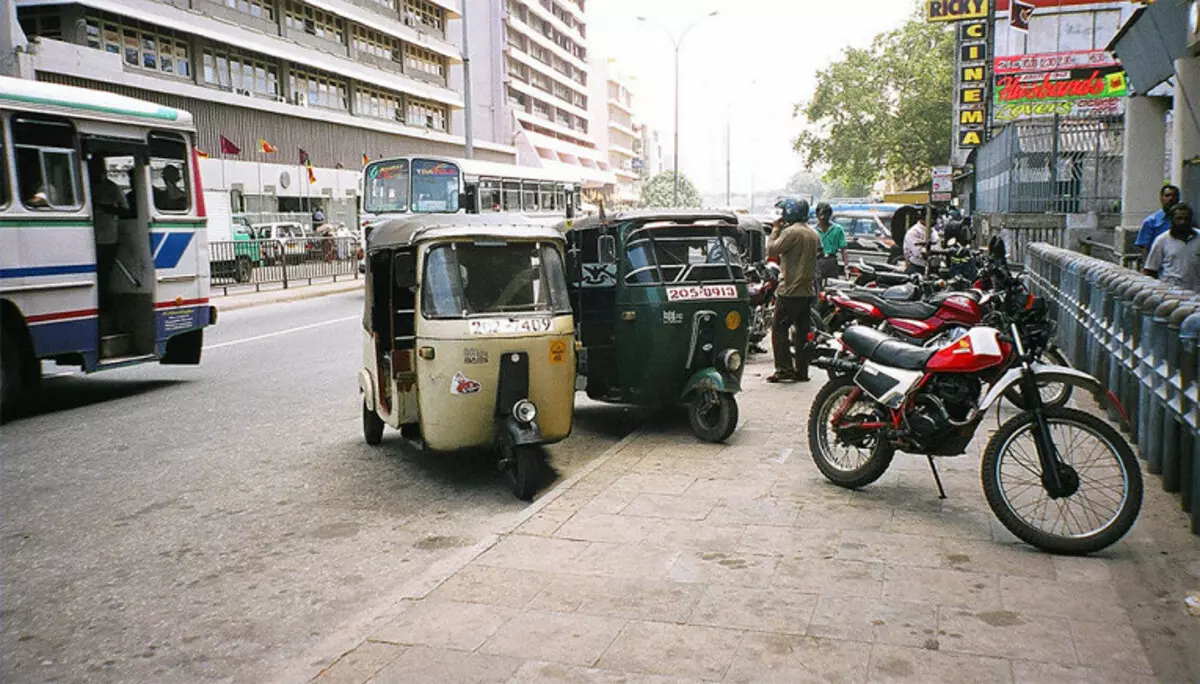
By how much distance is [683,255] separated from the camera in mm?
8602

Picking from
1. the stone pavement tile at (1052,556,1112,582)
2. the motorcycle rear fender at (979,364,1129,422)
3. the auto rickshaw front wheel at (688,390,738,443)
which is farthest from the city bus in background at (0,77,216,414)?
the stone pavement tile at (1052,556,1112,582)

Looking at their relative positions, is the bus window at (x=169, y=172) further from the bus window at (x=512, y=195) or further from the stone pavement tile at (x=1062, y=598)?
the bus window at (x=512, y=195)

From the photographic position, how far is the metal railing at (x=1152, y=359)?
5160 mm

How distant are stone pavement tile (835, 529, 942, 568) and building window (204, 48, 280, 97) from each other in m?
37.4

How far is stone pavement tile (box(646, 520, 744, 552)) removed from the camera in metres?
5.28

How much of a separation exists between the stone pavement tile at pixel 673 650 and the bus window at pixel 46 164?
8077mm

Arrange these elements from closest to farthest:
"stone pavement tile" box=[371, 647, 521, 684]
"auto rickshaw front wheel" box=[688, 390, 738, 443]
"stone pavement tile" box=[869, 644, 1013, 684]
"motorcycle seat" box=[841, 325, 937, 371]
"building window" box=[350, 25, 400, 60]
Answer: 1. "stone pavement tile" box=[869, 644, 1013, 684]
2. "stone pavement tile" box=[371, 647, 521, 684]
3. "motorcycle seat" box=[841, 325, 937, 371]
4. "auto rickshaw front wheel" box=[688, 390, 738, 443]
5. "building window" box=[350, 25, 400, 60]

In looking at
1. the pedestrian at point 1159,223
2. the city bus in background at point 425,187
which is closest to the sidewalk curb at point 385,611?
the pedestrian at point 1159,223

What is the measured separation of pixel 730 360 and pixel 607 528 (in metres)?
2.94

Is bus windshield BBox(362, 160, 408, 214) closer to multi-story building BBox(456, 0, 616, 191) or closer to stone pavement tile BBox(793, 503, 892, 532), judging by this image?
stone pavement tile BBox(793, 503, 892, 532)

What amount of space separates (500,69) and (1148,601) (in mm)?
73402

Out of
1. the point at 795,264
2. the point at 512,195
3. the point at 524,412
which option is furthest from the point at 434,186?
the point at 524,412

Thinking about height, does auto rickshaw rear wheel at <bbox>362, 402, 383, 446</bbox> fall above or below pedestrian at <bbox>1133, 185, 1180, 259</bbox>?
below

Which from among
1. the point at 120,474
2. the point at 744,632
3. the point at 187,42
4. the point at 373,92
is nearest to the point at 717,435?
the point at 744,632
